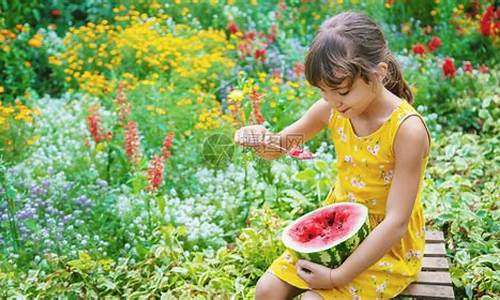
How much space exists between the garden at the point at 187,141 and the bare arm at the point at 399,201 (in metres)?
0.85

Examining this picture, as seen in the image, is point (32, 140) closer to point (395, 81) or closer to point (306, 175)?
point (306, 175)

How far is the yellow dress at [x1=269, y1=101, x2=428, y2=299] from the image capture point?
273cm

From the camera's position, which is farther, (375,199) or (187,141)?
(187,141)

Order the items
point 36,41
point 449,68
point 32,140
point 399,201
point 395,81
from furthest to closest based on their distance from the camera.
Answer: point 36,41 → point 449,68 → point 32,140 → point 395,81 → point 399,201

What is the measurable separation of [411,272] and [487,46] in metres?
3.63

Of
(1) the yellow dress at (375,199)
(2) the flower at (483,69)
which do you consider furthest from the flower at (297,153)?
(2) the flower at (483,69)

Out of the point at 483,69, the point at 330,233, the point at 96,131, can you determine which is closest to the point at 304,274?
the point at 330,233

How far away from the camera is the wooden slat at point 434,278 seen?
2947mm

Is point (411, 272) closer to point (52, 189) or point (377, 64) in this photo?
point (377, 64)

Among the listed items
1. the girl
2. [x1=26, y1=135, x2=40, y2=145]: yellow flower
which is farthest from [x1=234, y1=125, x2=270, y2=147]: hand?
[x1=26, y1=135, x2=40, y2=145]: yellow flower

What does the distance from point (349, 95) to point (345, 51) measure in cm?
16

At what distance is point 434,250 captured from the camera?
325 centimetres

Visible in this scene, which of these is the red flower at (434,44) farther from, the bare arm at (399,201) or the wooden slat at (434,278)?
the bare arm at (399,201)

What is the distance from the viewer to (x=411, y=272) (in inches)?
112
